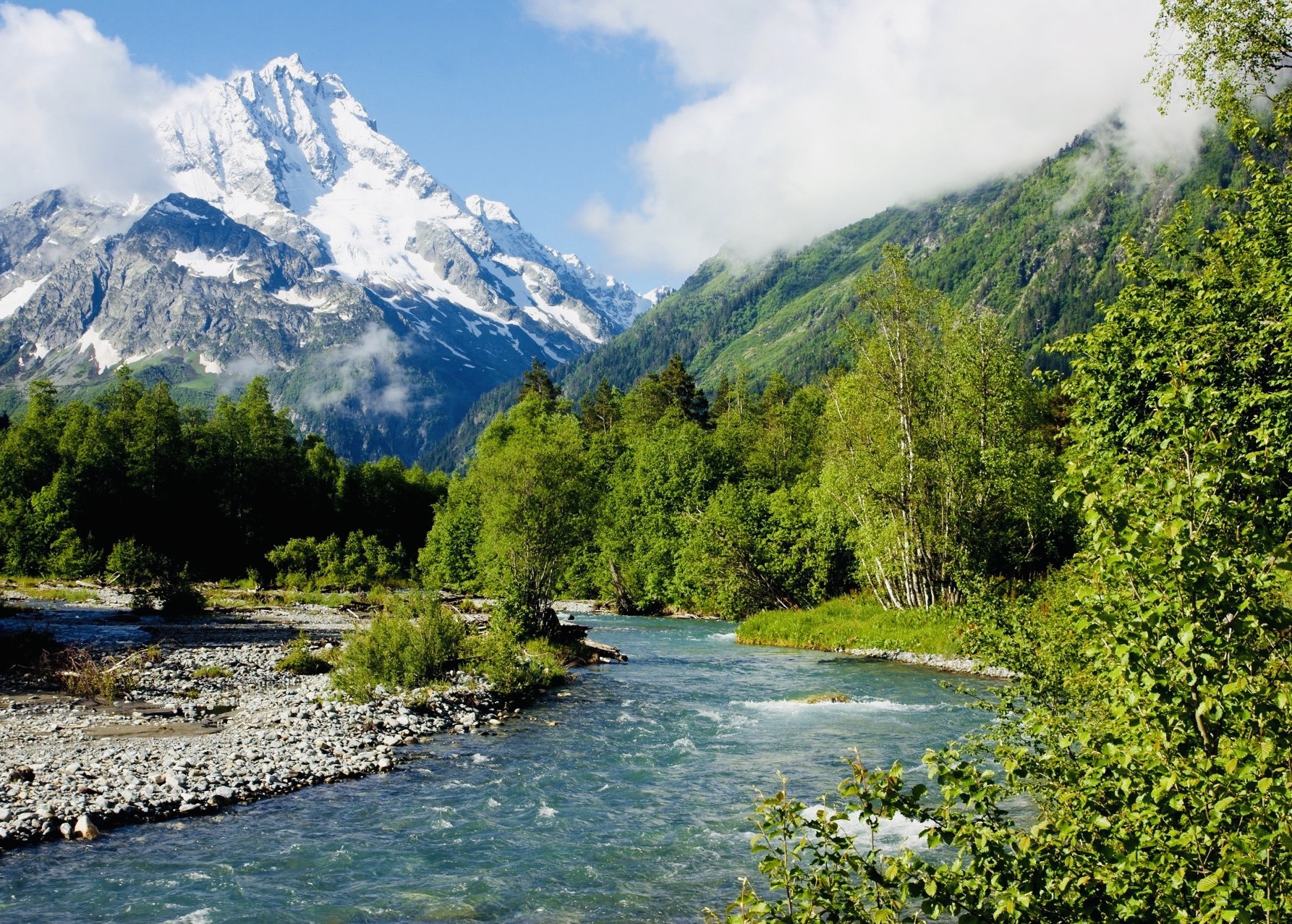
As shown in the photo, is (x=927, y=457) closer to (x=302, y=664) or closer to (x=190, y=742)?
(x=302, y=664)

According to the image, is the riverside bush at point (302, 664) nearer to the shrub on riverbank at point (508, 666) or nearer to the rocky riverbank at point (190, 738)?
the rocky riverbank at point (190, 738)

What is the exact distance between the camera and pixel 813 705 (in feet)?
84.8

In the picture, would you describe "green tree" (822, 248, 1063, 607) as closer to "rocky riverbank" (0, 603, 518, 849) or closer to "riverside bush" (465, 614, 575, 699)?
"riverside bush" (465, 614, 575, 699)

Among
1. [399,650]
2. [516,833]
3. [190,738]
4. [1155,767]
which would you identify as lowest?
[516,833]

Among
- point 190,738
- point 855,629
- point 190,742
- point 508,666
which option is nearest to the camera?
point 190,742

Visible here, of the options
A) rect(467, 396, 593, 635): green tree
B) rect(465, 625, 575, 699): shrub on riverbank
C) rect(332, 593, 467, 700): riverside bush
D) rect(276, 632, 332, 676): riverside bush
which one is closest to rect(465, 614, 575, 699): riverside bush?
rect(465, 625, 575, 699): shrub on riverbank

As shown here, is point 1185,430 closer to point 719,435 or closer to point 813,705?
point 813,705

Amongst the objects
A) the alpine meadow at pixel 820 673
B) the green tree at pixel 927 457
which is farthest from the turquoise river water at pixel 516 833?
the green tree at pixel 927 457

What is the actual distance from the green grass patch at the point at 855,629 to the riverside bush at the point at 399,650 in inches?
758

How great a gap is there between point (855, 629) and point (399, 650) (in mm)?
22424

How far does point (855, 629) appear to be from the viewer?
39.8 m

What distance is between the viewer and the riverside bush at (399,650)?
2527 cm

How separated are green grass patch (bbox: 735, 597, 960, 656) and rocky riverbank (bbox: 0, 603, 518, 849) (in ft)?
61.3

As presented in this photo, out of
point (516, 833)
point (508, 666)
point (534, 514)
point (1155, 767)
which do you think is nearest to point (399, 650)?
point (508, 666)
